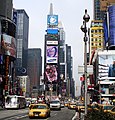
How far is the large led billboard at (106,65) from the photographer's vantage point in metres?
118

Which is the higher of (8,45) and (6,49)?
(8,45)

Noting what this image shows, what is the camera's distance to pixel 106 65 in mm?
120625

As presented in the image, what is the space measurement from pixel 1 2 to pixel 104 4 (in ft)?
183

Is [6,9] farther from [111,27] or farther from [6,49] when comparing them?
[111,27]

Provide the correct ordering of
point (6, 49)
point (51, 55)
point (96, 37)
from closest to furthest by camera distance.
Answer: point (6, 49)
point (96, 37)
point (51, 55)

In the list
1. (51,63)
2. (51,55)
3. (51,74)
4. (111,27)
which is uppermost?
(111,27)

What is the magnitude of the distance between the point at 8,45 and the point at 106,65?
39274 mm

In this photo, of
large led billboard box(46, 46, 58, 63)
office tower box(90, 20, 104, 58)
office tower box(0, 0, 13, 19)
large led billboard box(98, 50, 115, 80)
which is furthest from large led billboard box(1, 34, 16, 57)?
large led billboard box(46, 46, 58, 63)

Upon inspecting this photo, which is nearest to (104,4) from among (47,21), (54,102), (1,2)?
(47,21)

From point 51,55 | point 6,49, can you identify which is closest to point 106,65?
point 6,49

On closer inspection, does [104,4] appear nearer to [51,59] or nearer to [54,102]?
[51,59]

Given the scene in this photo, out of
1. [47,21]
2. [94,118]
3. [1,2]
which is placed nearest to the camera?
[94,118]

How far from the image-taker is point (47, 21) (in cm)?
19975

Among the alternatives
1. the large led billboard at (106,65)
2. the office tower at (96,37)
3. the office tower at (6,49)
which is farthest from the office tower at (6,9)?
the large led billboard at (106,65)
